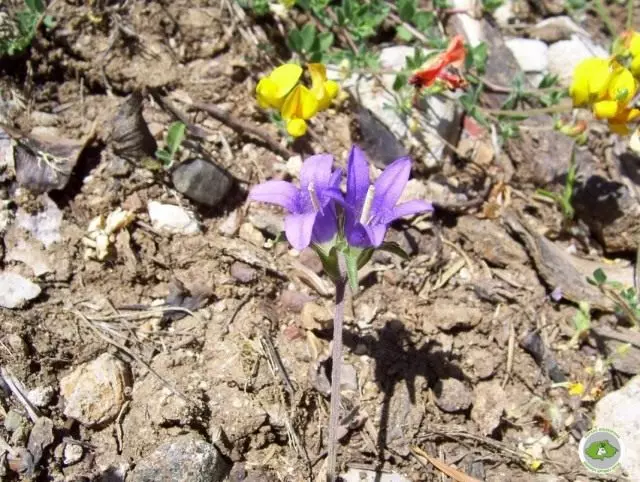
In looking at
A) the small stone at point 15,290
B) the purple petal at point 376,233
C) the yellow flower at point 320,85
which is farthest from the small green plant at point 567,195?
the small stone at point 15,290

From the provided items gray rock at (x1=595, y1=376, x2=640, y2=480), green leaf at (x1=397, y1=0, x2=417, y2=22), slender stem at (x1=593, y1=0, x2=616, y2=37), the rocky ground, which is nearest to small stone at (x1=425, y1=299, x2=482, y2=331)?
the rocky ground

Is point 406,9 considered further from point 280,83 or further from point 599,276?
point 599,276

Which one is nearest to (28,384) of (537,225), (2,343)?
(2,343)

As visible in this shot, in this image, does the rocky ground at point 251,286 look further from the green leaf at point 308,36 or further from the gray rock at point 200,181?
the green leaf at point 308,36

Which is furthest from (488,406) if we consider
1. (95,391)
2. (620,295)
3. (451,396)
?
(95,391)

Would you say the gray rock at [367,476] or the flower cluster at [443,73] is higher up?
the flower cluster at [443,73]

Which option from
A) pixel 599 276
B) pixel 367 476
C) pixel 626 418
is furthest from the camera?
pixel 599 276
